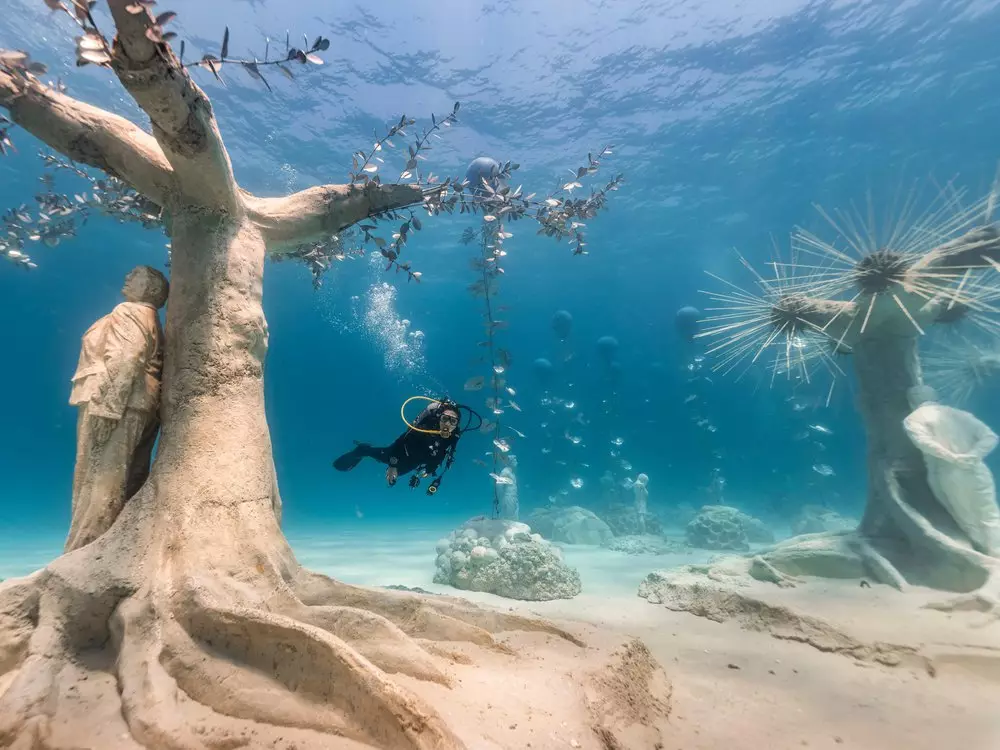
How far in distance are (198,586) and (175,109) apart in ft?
8.90

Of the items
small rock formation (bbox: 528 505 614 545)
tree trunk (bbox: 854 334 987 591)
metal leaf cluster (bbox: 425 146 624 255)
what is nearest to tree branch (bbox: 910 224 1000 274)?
tree trunk (bbox: 854 334 987 591)

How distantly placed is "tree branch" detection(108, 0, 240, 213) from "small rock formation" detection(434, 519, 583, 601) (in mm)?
6025

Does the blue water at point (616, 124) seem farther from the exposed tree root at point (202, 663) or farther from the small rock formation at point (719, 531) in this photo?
the exposed tree root at point (202, 663)

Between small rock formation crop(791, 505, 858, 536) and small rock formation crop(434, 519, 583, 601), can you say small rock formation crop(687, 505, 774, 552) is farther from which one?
small rock formation crop(434, 519, 583, 601)

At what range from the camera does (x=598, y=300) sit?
50.6 metres

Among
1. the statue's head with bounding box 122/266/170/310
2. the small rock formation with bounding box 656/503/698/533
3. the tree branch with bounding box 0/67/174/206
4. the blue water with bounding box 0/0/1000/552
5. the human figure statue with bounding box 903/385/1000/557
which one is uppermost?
the blue water with bounding box 0/0/1000/552

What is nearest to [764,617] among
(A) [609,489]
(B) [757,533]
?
A: (B) [757,533]

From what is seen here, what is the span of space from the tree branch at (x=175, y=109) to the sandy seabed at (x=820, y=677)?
144 inches

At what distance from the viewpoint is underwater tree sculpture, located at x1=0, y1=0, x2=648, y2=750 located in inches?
76.3

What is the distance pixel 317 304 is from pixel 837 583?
53394mm

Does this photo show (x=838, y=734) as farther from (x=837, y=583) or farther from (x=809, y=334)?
(x=809, y=334)

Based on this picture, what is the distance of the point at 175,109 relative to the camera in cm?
263

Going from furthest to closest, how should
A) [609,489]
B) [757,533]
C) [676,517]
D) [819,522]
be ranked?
[609,489] → [676,517] → [819,522] → [757,533]

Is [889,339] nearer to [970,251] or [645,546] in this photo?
[970,251]
